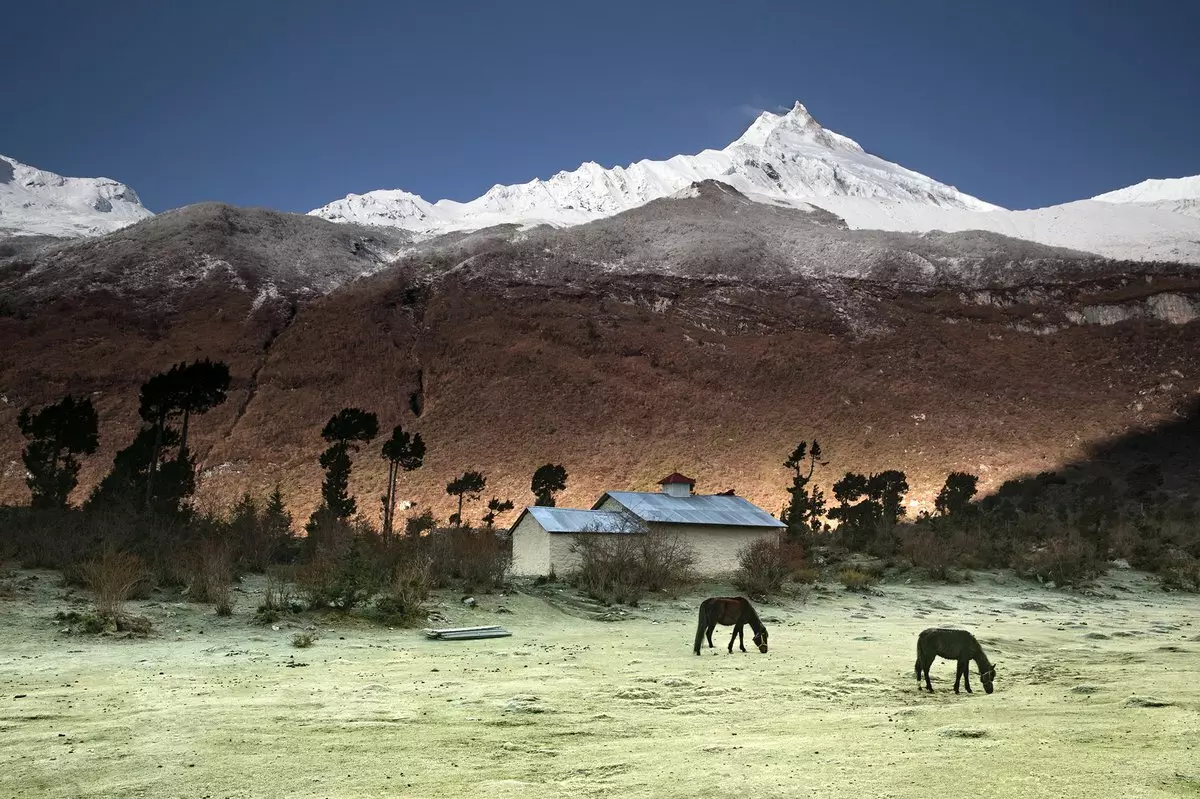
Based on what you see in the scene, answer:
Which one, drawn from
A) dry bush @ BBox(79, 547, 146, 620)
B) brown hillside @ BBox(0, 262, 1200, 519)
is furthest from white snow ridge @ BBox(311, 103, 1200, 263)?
dry bush @ BBox(79, 547, 146, 620)

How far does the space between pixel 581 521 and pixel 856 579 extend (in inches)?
342

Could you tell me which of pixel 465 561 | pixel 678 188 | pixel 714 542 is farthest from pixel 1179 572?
pixel 678 188

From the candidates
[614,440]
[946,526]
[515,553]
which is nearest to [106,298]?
[614,440]

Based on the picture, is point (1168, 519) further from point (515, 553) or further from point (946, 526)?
point (515, 553)

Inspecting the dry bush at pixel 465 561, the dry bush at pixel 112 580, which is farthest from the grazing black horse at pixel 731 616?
the dry bush at pixel 112 580

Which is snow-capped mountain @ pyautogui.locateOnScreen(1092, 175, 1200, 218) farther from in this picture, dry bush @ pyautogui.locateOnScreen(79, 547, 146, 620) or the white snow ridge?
dry bush @ pyautogui.locateOnScreen(79, 547, 146, 620)

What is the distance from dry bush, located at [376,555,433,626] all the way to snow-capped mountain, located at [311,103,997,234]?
112m

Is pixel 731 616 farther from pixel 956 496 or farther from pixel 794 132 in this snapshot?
pixel 794 132

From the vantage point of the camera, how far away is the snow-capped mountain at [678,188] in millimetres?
141000

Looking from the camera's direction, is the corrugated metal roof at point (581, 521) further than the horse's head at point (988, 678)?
Yes

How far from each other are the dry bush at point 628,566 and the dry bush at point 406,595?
4849 millimetres

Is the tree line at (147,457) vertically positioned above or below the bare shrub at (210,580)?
above

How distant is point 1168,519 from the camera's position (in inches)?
1469

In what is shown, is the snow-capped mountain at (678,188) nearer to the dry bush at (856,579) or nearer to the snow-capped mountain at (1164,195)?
the snow-capped mountain at (1164,195)
